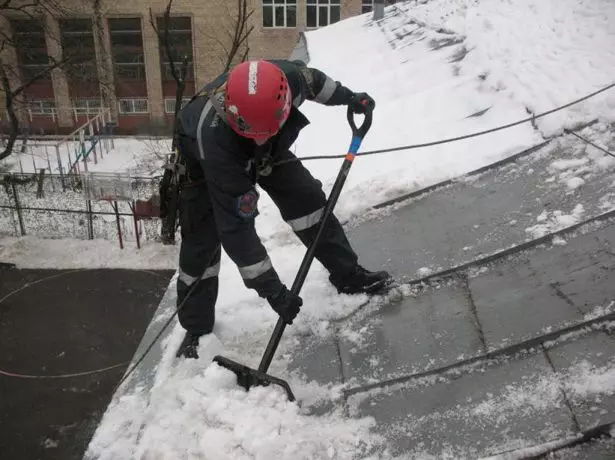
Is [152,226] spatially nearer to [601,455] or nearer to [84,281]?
[84,281]

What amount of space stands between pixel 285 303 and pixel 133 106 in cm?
2592

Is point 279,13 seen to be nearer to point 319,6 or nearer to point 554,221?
point 319,6

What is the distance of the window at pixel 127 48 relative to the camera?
25078 mm

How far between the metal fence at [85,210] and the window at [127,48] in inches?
512

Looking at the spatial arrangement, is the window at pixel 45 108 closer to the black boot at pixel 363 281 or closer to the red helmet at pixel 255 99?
the black boot at pixel 363 281

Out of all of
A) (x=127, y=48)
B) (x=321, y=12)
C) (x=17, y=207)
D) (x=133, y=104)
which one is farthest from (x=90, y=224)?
(x=321, y=12)

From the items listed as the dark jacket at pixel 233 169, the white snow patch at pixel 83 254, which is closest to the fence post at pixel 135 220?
the white snow patch at pixel 83 254

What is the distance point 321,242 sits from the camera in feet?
10.3

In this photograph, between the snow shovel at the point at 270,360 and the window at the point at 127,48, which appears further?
the window at the point at 127,48

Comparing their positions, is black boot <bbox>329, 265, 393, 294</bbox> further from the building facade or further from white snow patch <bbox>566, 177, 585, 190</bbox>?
the building facade

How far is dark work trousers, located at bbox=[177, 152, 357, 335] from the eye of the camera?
2959mm

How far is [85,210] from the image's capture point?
13.5 metres

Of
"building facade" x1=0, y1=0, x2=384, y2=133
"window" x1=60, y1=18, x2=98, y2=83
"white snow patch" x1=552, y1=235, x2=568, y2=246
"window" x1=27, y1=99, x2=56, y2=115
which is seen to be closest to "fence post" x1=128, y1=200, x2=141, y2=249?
"white snow patch" x1=552, y1=235, x2=568, y2=246

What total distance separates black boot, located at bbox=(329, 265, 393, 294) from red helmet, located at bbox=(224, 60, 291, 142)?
1104mm
